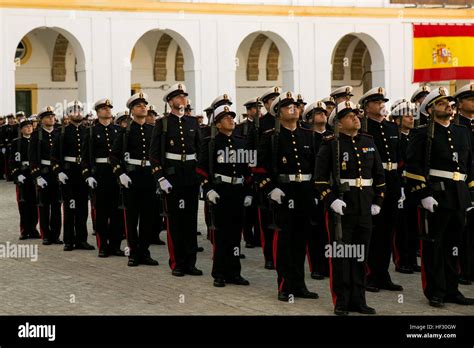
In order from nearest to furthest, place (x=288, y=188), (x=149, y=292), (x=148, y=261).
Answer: (x=288, y=188)
(x=149, y=292)
(x=148, y=261)

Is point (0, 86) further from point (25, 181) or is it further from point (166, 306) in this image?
point (166, 306)

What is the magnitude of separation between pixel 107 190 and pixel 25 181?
2627mm

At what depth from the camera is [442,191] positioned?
Answer: 867 centimetres

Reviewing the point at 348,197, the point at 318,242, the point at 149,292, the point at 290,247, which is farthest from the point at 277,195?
the point at 149,292

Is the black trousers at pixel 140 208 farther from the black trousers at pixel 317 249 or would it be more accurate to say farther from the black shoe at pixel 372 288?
the black shoe at pixel 372 288

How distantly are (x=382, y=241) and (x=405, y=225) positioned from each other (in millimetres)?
1225

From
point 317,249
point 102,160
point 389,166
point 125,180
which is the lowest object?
point 317,249

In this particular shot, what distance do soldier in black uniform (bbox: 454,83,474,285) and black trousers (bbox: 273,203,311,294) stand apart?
167cm

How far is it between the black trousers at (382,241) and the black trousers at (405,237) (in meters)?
0.73

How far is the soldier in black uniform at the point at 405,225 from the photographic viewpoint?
1060 centimetres

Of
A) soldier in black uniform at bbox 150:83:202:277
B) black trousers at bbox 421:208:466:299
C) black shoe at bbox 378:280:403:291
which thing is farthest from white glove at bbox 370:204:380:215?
soldier in black uniform at bbox 150:83:202:277

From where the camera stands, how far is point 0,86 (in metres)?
27.1

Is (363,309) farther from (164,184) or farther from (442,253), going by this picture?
(164,184)
